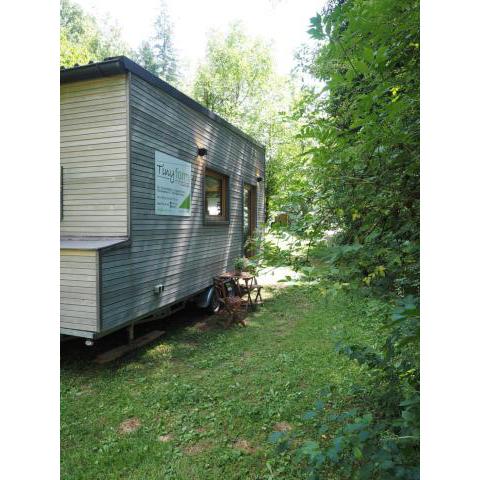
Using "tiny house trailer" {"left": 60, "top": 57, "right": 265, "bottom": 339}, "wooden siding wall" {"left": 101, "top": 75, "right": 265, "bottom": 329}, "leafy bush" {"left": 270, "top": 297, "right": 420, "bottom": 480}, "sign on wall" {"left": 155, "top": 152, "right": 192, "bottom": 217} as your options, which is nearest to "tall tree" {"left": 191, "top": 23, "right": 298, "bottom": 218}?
"wooden siding wall" {"left": 101, "top": 75, "right": 265, "bottom": 329}

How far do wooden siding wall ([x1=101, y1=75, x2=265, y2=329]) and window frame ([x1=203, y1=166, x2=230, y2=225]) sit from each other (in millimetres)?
106

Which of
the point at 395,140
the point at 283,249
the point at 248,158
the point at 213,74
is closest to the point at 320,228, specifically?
the point at 283,249

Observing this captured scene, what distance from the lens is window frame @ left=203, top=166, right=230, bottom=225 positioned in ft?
20.7

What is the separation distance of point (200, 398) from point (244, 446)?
0.87 meters

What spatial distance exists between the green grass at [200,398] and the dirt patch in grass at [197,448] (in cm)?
1

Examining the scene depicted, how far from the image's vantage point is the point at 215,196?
23.5ft

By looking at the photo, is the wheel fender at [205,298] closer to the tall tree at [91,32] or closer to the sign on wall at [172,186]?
the sign on wall at [172,186]

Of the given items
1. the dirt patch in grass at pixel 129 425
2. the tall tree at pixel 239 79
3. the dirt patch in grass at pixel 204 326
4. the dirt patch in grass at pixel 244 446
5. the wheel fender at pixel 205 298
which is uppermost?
the tall tree at pixel 239 79

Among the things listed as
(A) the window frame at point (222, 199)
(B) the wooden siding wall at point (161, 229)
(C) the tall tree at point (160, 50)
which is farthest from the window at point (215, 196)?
(C) the tall tree at point (160, 50)

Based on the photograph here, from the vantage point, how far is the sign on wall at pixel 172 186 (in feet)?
16.0

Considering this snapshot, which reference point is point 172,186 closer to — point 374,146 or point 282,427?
point 282,427
